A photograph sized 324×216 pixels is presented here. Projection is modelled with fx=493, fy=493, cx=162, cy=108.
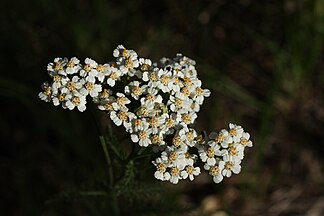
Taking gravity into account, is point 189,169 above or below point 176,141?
below

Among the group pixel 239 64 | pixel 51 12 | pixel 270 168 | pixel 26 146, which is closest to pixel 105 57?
pixel 51 12

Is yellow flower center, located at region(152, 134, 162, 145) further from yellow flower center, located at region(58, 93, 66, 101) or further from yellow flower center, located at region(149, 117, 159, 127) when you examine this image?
yellow flower center, located at region(58, 93, 66, 101)

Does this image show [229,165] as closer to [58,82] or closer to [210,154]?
[210,154]

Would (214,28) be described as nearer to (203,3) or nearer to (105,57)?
(203,3)

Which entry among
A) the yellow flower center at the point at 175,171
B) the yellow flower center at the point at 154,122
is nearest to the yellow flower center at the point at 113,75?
the yellow flower center at the point at 154,122

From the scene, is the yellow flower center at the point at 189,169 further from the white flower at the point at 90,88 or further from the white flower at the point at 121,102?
the white flower at the point at 90,88

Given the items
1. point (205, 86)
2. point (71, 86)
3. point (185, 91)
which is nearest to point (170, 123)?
point (185, 91)

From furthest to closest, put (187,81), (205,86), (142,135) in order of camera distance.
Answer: (205,86) < (187,81) < (142,135)

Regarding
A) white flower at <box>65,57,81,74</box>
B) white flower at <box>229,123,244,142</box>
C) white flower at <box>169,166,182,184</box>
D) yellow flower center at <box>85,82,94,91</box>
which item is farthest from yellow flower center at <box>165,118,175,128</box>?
white flower at <box>65,57,81,74</box>
